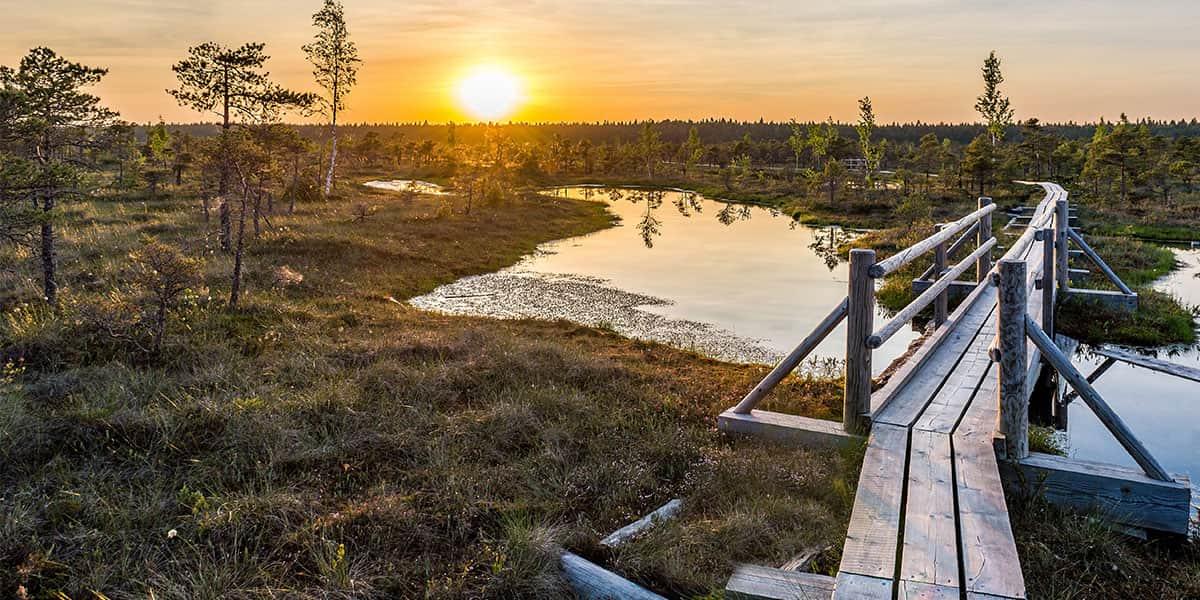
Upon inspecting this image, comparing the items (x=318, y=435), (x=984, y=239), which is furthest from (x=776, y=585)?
(x=984, y=239)

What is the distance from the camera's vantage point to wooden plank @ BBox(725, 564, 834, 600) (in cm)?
396

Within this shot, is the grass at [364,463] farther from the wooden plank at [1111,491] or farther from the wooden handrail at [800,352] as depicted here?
A: the wooden plank at [1111,491]

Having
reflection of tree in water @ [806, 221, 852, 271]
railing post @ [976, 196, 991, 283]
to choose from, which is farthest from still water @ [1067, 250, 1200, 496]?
reflection of tree in water @ [806, 221, 852, 271]

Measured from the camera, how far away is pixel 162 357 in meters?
8.72

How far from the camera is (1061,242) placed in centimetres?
1475

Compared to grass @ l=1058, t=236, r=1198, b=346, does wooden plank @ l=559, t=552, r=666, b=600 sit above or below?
below

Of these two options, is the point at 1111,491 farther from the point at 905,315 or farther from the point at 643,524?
the point at 643,524

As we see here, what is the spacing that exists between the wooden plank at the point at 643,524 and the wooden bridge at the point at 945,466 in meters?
1.01

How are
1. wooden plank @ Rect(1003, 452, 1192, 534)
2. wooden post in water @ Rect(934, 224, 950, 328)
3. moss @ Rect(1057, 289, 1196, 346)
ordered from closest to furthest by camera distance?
wooden plank @ Rect(1003, 452, 1192, 534)
wooden post in water @ Rect(934, 224, 950, 328)
moss @ Rect(1057, 289, 1196, 346)

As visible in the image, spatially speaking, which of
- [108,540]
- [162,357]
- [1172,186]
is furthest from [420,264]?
[1172,186]

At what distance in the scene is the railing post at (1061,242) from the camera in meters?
14.3

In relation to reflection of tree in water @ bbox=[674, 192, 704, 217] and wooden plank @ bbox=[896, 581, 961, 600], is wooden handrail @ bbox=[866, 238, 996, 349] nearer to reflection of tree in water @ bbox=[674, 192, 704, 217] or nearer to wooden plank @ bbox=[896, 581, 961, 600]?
wooden plank @ bbox=[896, 581, 961, 600]

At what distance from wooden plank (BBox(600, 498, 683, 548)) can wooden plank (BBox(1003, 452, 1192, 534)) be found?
273 cm

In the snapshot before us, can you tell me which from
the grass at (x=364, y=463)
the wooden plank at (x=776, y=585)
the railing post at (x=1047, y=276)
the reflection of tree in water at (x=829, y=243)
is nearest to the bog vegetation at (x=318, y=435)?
the grass at (x=364, y=463)
